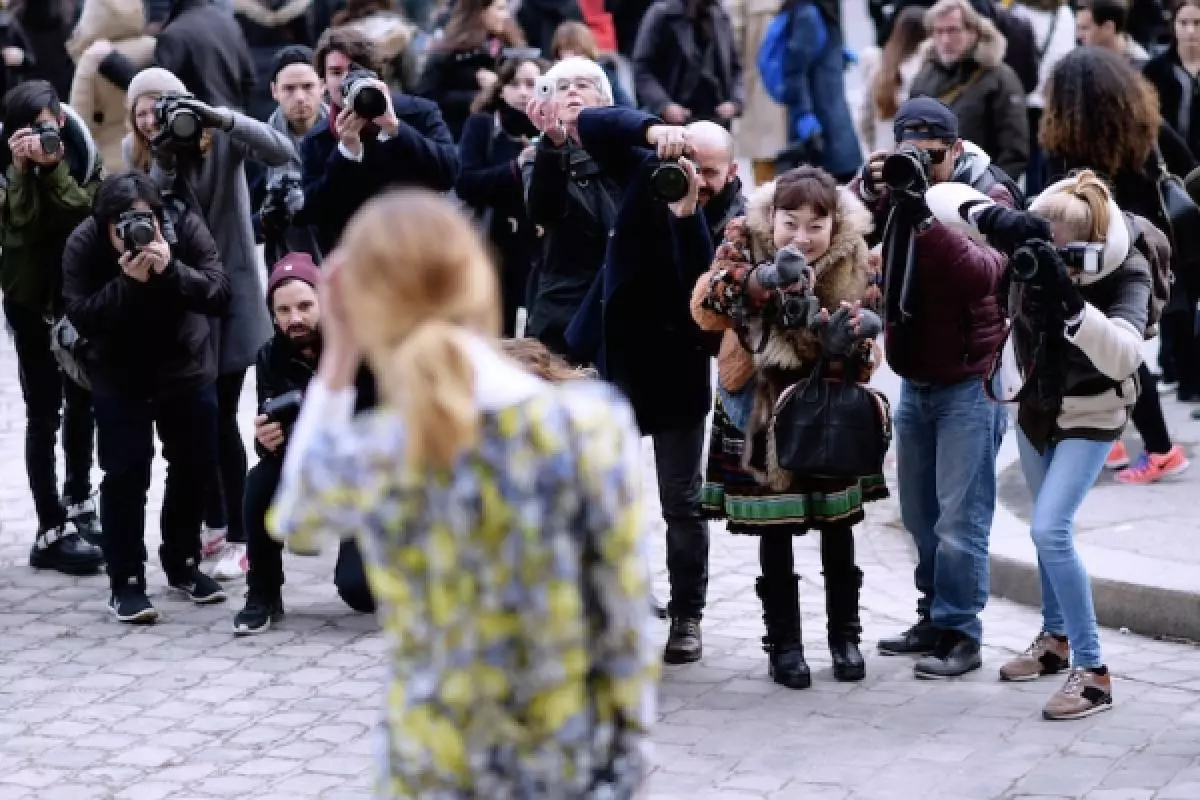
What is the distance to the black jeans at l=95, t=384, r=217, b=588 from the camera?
7.75 m

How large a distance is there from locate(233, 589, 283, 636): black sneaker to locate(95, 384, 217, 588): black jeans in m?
0.45

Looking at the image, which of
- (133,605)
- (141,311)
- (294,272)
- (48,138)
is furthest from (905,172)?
(48,138)

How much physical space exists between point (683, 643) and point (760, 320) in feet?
3.88

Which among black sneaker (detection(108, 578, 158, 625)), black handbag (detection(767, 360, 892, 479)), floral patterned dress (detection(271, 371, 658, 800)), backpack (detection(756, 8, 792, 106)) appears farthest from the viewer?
backpack (detection(756, 8, 792, 106))

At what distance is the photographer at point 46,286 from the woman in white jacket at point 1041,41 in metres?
5.88

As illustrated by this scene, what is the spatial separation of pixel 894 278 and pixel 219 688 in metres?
2.49

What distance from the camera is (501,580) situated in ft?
11.3

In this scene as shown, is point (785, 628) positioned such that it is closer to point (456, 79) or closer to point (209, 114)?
point (209, 114)

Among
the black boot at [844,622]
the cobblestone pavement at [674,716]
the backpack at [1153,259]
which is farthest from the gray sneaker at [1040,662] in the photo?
the backpack at [1153,259]

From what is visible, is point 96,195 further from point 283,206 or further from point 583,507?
point 583,507

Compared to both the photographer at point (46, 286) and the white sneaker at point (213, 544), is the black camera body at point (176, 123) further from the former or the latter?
the white sneaker at point (213, 544)

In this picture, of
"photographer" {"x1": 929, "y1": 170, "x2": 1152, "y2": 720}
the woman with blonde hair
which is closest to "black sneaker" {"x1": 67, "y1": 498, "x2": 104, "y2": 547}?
"photographer" {"x1": 929, "y1": 170, "x2": 1152, "y2": 720}

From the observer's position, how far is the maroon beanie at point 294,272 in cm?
750

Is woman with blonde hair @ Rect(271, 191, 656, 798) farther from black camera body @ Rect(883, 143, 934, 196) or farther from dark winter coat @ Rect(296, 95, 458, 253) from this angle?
dark winter coat @ Rect(296, 95, 458, 253)
